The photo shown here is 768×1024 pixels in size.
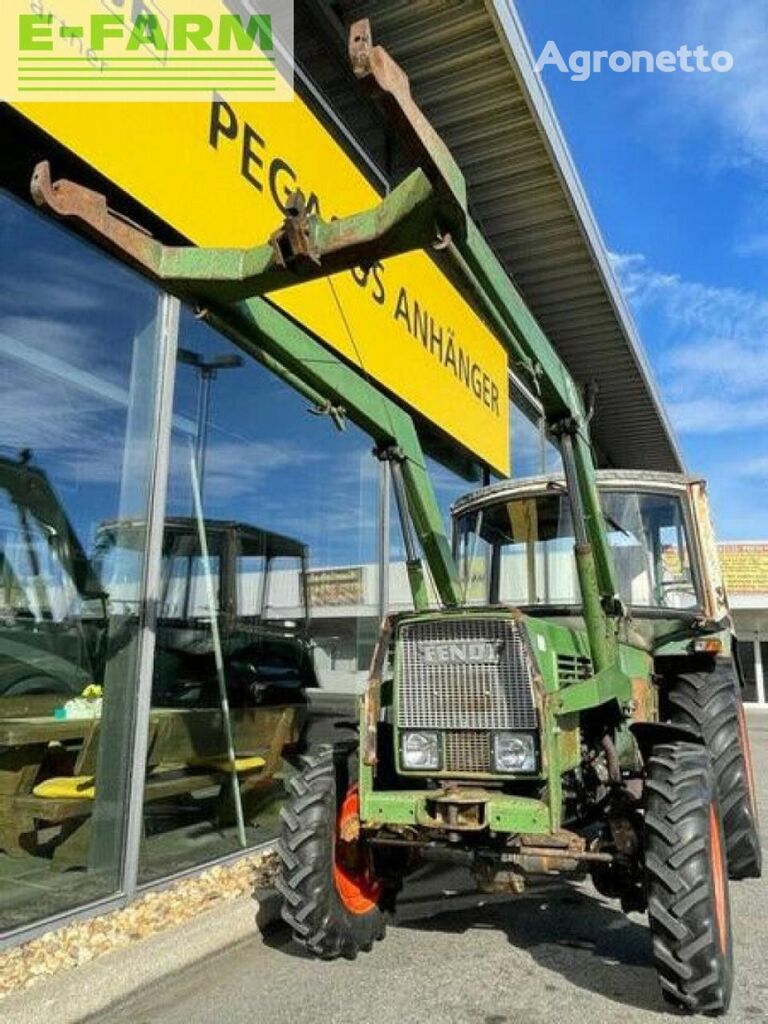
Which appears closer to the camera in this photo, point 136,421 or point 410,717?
point 410,717

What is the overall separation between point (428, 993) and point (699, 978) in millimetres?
1041

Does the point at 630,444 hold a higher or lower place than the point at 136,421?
higher

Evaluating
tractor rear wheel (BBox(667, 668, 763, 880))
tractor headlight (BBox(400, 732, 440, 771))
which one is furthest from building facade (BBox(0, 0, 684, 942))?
tractor rear wheel (BBox(667, 668, 763, 880))

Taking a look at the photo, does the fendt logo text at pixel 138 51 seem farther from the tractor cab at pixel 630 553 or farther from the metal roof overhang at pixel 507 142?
the tractor cab at pixel 630 553

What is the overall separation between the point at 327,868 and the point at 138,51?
4.05 m

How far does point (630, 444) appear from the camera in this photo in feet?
61.7

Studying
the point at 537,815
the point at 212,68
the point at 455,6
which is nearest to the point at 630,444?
the point at 455,6

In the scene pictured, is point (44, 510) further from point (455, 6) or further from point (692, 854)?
point (455, 6)

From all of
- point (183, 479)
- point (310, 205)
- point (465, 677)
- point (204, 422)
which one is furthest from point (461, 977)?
point (310, 205)

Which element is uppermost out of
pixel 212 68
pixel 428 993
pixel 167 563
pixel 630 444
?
pixel 630 444

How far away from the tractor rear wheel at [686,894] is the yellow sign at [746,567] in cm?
2771

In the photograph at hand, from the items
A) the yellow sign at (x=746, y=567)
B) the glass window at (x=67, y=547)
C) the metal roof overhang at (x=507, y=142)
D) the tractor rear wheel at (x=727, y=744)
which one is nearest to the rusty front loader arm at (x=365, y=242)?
the glass window at (x=67, y=547)

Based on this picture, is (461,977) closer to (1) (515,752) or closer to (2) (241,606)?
(1) (515,752)

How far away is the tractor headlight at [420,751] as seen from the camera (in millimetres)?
3855
